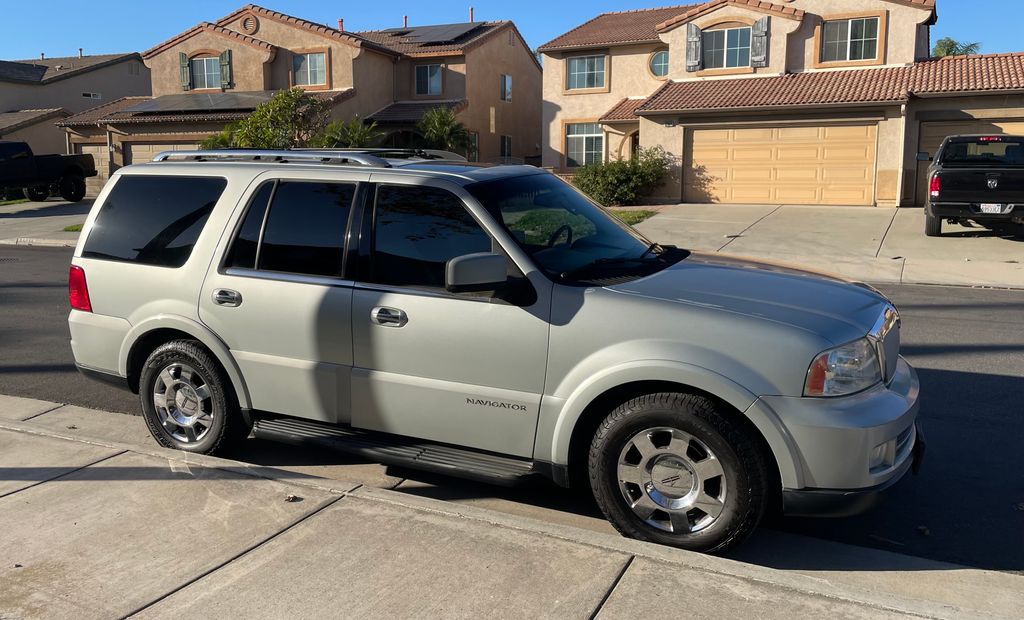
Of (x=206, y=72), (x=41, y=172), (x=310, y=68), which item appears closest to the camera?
(x=41, y=172)

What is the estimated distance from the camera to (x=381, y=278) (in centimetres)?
460

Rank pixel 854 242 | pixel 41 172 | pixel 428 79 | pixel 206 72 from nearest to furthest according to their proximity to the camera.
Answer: pixel 854 242
pixel 41 172
pixel 206 72
pixel 428 79

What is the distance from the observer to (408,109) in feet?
113

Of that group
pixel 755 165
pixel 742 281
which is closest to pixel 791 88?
pixel 755 165

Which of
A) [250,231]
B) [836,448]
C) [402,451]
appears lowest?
[402,451]

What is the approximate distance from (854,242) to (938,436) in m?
12.6

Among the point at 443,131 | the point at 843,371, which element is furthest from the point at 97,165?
the point at 843,371

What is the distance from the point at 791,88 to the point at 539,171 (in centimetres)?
2133

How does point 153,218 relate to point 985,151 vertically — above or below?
below

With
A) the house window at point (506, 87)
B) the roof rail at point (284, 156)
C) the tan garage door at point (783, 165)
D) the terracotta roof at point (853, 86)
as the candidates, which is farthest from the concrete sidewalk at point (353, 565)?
the house window at point (506, 87)

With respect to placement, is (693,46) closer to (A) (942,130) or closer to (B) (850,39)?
(B) (850,39)

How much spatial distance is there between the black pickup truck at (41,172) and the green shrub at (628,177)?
61.8ft

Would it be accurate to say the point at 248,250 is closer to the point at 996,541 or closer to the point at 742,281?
the point at 742,281

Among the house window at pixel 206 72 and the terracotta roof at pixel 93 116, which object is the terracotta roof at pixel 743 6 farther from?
the terracotta roof at pixel 93 116
